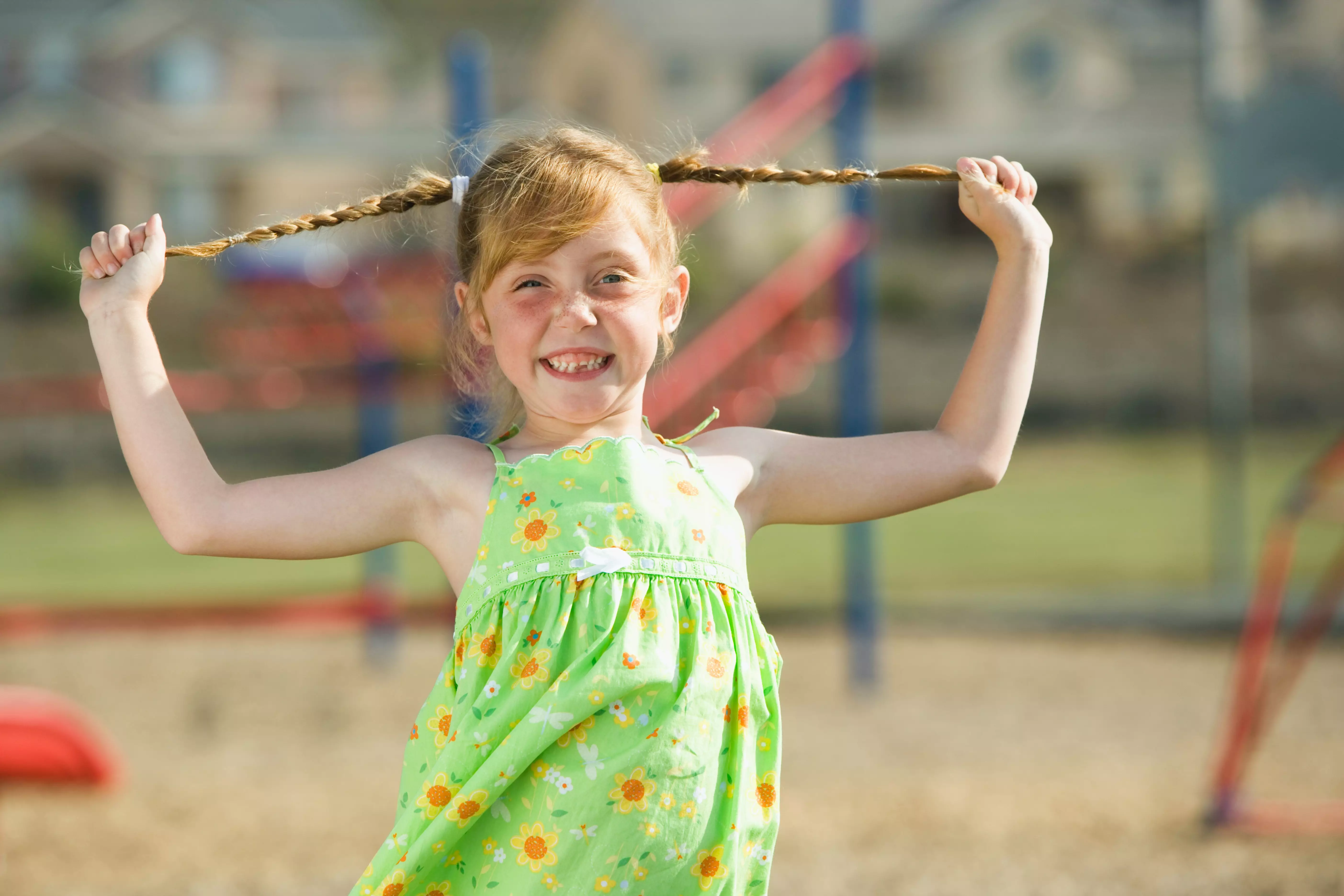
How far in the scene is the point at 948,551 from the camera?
973 centimetres

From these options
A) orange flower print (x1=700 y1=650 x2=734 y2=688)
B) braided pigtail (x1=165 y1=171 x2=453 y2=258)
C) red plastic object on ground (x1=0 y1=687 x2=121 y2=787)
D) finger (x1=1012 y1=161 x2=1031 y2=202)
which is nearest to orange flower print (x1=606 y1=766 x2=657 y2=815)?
orange flower print (x1=700 y1=650 x2=734 y2=688)

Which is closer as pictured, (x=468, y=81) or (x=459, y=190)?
(x=459, y=190)

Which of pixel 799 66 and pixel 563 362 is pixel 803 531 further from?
pixel 563 362

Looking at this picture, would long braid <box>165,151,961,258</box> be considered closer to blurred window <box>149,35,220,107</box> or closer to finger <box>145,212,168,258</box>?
finger <box>145,212,168,258</box>

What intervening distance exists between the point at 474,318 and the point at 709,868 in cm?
67

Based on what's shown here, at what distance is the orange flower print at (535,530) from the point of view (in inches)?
56.9

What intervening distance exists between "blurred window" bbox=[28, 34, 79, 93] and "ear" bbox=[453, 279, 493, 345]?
94.8 feet

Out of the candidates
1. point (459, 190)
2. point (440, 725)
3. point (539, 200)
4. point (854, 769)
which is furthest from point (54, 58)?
point (440, 725)

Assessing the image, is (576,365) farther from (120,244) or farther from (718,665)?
(120,244)

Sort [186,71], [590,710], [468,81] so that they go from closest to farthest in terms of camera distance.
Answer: [590,710] → [468,81] → [186,71]

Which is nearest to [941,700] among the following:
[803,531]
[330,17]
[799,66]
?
[799,66]

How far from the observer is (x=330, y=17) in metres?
28.1

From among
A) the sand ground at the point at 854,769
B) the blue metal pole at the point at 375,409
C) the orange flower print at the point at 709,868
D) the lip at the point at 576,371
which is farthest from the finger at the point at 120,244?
the blue metal pole at the point at 375,409

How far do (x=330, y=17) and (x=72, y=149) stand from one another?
6165 mm
